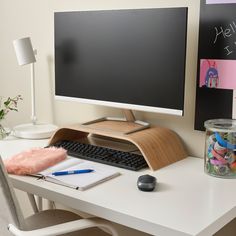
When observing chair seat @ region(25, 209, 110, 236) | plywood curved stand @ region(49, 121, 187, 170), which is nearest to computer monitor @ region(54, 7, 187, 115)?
plywood curved stand @ region(49, 121, 187, 170)

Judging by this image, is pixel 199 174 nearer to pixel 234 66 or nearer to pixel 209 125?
pixel 209 125

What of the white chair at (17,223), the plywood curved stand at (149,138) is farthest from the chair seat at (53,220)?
the plywood curved stand at (149,138)

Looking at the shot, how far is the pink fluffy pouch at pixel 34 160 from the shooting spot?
1.70 m

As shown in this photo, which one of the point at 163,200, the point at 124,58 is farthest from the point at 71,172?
the point at 124,58

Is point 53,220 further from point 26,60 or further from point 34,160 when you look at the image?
point 26,60

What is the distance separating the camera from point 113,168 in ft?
5.76

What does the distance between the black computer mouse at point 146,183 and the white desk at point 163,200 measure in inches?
A: 0.7

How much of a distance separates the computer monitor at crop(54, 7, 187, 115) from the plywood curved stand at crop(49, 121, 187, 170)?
0.10 m

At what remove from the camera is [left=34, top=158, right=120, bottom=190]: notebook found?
1.58m

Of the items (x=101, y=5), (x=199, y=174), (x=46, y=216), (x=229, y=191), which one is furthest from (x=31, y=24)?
(x=229, y=191)

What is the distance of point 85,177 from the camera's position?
1.64 meters

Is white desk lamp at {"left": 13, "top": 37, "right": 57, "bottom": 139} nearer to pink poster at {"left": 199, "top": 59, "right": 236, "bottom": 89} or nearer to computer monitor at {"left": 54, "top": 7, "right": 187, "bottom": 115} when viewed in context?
computer monitor at {"left": 54, "top": 7, "right": 187, "bottom": 115}

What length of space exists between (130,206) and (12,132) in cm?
112

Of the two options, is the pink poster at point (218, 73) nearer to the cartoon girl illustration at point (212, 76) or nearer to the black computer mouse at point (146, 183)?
the cartoon girl illustration at point (212, 76)
